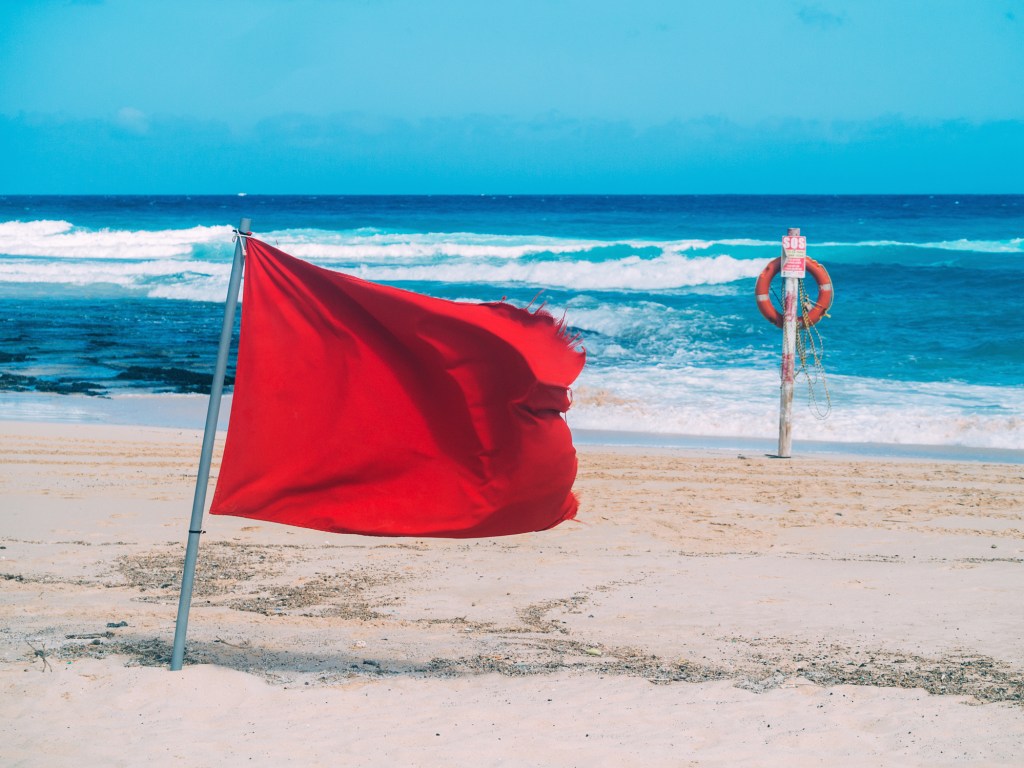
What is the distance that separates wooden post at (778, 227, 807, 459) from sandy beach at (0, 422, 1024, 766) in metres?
1.72

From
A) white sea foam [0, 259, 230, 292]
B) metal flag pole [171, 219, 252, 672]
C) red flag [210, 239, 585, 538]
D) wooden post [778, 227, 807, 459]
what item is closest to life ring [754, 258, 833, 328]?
wooden post [778, 227, 807, 459]

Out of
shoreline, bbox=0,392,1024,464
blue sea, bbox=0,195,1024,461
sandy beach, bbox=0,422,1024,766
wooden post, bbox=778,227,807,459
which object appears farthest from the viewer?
blue sea, bbox=0,195,1024,461

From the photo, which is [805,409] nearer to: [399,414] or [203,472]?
[399,414]

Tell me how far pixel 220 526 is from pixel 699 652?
3604 millimetres

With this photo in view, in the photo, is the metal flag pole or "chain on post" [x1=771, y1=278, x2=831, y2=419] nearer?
the metal flag pole

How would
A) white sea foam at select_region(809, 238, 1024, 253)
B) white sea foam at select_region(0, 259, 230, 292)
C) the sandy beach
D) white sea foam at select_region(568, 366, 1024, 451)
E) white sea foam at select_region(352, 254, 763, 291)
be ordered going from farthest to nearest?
white sea foam at select_region(809, 238, 1024, 253)
white sea foam at select_region(352, 254, 763, 291)
white sea foam at select_region(0, 259, 230, 292)
white sea foam at select_region(568, 366, 1024, 451)
the sandy beach

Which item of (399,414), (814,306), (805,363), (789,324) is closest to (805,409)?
(805,363)

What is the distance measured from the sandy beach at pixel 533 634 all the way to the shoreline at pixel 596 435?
2.37 metres

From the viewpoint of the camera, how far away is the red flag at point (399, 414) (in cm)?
449

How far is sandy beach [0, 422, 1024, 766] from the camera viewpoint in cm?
394

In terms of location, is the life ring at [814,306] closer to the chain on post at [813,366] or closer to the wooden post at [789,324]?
the chain on post at [813,366]

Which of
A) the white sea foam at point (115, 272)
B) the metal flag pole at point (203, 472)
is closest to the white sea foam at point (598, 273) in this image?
the white sea foam at point (115, 272)

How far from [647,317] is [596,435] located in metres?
10.7

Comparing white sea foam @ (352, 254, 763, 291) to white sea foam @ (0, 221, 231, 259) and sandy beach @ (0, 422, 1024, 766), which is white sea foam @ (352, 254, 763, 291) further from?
sandy beach @ (0, 422, 1024, 766)
